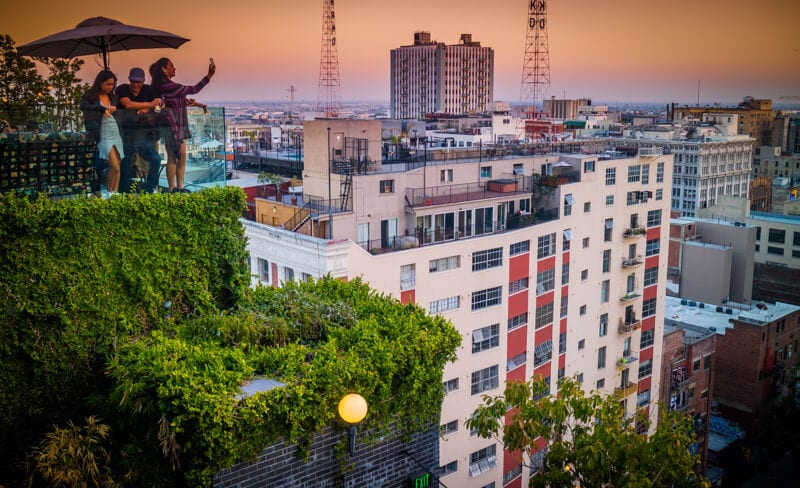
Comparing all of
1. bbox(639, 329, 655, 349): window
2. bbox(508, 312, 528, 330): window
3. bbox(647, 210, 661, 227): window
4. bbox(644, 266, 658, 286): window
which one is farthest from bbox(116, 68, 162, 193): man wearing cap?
bbox(639, 329, 655, 349): window

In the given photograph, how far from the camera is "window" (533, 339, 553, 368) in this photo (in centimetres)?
3075

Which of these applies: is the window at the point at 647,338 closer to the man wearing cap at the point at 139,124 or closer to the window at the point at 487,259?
the window at the point at 487,259

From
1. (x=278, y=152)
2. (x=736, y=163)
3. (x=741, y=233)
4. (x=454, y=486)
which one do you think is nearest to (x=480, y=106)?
(x=736, y=163)

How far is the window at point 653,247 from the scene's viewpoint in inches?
1476

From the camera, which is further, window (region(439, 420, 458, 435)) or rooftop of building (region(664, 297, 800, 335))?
rooftop of building (region(664, 297, 800, 335))

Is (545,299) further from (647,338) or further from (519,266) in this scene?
(647,338)

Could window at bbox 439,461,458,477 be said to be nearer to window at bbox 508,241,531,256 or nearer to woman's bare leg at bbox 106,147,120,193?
window at bbox 508,241,531,256

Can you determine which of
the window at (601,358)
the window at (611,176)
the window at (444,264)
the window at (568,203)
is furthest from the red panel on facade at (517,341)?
the window at (611,176)

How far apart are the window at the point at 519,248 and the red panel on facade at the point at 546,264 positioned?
1189mm

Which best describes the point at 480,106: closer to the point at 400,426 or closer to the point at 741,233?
A: the point at 741,233

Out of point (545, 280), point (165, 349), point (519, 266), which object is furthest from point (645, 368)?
point (165, 349)

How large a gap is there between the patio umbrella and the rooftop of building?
40.0m

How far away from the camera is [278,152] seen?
39.0 m

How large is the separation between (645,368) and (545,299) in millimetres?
11271
